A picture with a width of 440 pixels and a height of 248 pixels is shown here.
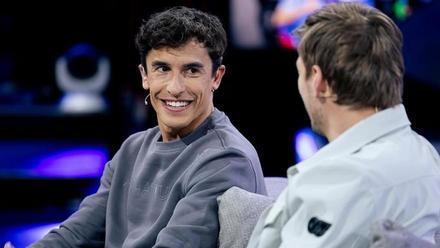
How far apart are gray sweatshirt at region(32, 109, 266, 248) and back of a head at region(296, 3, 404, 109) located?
56 cm

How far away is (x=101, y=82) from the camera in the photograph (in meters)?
5.23

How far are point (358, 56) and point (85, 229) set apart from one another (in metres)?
1.17

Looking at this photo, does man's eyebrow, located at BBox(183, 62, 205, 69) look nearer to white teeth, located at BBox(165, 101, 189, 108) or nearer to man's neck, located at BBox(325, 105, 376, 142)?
white teeth, located at BBox(165, 101, 189, 108)

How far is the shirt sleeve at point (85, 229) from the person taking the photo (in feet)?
8.20

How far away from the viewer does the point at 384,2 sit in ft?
16.5

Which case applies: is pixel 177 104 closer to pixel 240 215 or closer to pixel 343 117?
pixel 240 215

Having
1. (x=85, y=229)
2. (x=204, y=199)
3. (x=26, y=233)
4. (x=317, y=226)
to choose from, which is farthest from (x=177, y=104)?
(x=26, y=233)

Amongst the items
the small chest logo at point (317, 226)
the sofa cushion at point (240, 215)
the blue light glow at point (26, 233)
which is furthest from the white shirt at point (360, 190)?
the blue light glow at point (26, 233)

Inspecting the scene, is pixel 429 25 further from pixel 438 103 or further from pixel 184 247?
pixel 184 247

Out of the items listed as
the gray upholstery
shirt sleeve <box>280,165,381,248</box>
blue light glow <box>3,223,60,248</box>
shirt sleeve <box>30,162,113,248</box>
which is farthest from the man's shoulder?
blue light glow <box>3,223,60,248</box>

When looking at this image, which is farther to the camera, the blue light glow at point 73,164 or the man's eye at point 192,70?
the blue light glow at point 73,164

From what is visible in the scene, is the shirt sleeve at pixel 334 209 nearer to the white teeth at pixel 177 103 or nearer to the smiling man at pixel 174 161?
the smiling man at pixel 174 161

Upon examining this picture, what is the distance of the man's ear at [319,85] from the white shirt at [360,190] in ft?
0.33

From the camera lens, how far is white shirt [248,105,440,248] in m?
1.65
